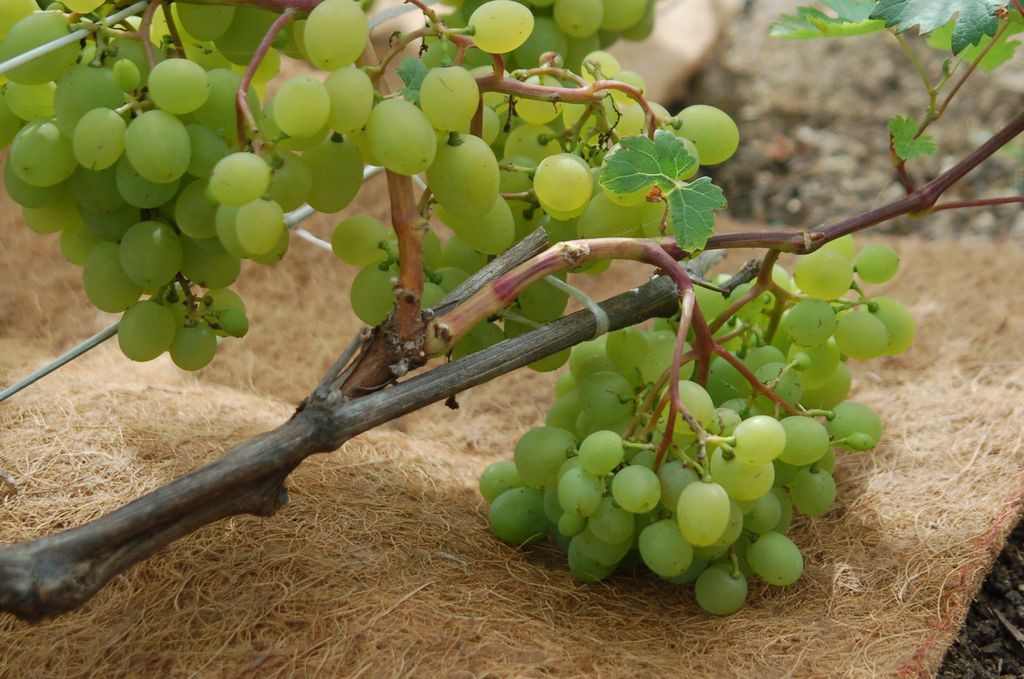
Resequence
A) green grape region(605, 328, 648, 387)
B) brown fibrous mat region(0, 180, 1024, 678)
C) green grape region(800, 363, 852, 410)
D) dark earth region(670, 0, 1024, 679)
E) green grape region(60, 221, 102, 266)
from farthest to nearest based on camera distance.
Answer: dark earth region(670, 0, 1024, 679)
green grape region(800, 363, 852, 410)
green grape region(605, 328, 648, 387)
green grape region(60, 221, 102, 266)
brown fibrous mat region(0, 180, 1024, 678)

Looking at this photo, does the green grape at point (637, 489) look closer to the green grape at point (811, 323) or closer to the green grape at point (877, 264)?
the green grape at point (811, 323)

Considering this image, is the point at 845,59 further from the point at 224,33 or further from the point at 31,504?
the point at 31,504

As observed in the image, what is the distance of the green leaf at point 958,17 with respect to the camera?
1.10 m

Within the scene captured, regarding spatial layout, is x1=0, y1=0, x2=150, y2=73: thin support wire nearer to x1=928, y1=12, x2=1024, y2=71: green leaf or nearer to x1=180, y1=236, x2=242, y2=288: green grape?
x1=180, y1=236, x2=242, y2=288: green grape

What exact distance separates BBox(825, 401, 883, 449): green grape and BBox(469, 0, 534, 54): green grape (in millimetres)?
561

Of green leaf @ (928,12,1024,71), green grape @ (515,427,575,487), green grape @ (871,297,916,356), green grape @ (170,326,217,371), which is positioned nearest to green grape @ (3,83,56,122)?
green grape @ (170,326,217,371)

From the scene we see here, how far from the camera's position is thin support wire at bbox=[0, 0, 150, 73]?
36.2 inches

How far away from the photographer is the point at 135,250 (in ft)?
3.27

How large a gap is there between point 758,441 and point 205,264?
1.87 feet

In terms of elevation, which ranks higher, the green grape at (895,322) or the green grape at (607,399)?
the green grape at (895,322)

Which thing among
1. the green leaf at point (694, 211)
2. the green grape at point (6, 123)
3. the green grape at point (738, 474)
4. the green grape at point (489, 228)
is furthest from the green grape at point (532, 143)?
the green grape at point (6, 123)

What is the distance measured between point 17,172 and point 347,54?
0.33m

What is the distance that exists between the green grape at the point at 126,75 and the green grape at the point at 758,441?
2.11 feet

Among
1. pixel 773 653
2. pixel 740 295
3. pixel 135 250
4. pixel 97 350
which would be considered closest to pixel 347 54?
pixel 135 250
